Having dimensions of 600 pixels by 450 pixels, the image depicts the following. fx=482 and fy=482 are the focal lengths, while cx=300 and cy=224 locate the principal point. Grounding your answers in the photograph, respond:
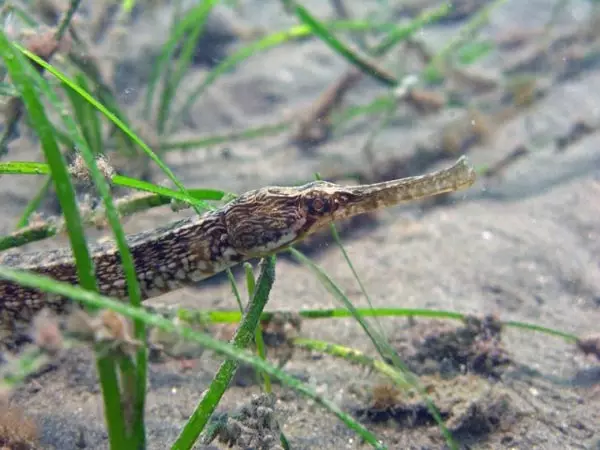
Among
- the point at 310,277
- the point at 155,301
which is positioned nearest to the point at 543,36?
the point at 310,277

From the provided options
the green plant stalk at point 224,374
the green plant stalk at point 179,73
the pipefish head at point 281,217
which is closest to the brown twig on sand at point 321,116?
the green plant stalk at point 179,73

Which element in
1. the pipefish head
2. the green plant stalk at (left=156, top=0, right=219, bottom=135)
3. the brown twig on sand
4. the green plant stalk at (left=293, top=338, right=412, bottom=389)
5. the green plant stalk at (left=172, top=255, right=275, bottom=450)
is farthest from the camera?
the brown twig on sand

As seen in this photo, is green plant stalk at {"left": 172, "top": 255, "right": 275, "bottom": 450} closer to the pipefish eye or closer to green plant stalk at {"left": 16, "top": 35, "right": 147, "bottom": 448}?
green plant stalk at {"left": 16, "top": 35, "right": 147, "bottom": 448}

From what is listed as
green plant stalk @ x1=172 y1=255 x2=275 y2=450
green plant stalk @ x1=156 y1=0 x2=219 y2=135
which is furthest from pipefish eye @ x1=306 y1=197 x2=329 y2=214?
green plant stalk @ x1=156 y1=0 x2=219 y2=135

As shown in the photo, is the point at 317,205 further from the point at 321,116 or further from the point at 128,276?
the point at 321,116

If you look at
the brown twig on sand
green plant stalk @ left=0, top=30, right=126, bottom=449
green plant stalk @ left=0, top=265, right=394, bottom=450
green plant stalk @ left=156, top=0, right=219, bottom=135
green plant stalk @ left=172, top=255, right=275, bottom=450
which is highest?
green plant stalk @ left=156, top=0, right=219, bottom=135

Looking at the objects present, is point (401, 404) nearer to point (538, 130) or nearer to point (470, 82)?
point (538, 130)
